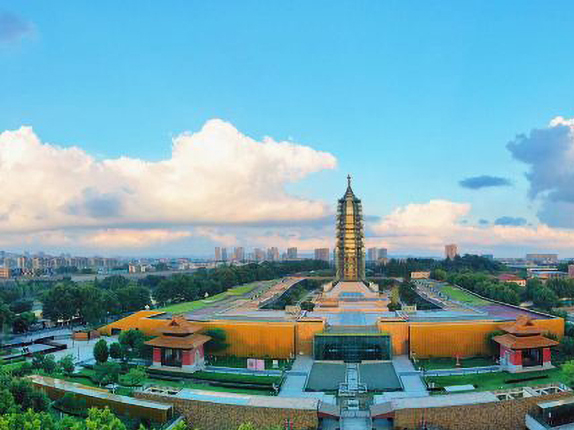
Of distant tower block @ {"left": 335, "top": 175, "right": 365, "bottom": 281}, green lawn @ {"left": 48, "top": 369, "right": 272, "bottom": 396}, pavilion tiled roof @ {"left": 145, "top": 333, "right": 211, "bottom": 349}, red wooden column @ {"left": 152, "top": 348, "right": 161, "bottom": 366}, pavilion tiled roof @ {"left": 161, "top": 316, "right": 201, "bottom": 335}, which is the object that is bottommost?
green lawn @ {"left": 48, "top": 369, "right": 272, "bottom": 396}

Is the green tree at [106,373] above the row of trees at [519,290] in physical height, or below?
below

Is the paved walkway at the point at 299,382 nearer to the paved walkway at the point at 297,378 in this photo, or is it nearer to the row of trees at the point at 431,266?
the paved walkway at the point at 297,378

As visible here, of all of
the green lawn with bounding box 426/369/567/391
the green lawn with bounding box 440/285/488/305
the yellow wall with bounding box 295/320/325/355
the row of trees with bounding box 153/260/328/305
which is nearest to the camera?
the green lawn with bounding box 426/369/567/391

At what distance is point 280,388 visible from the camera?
22.8m

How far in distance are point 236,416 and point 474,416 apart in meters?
8.61

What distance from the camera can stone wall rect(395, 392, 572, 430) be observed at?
1794 centimetres

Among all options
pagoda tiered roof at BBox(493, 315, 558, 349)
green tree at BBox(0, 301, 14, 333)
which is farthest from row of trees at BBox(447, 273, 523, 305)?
green tree at BBox(0, 301, 14, 333)

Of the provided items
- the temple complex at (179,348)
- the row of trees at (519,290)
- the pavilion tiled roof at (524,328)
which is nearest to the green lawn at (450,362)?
the pavilion tiled roof at (524,328)

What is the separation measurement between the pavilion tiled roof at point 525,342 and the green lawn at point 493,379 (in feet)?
4.24

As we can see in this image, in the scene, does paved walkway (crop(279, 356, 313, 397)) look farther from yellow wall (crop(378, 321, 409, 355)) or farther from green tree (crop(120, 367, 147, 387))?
green tree (crop(120, 367, 147, 387))

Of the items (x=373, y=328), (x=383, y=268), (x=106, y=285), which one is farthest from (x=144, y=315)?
(x=383, y=268)

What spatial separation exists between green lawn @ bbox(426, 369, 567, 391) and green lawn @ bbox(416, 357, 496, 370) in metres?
1.95

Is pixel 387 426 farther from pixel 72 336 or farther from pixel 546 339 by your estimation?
pixel 72 336

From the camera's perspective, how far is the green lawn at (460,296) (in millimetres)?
43406
